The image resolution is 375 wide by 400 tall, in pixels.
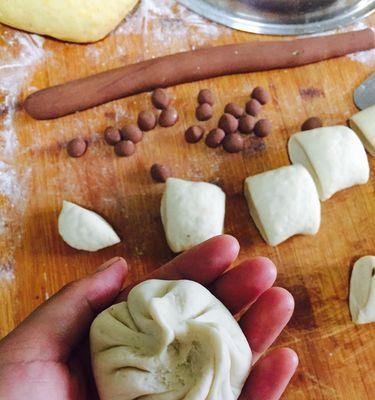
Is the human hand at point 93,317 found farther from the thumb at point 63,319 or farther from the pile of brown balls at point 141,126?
the pile of brown balls at point 141,126

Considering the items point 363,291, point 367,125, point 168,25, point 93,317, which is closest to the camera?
point 93,317

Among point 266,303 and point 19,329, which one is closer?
point 19,329

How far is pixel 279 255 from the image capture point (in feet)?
5.65

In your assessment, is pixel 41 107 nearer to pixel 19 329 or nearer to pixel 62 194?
pixel 62 194

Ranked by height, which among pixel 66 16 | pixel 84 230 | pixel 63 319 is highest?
pixel 66 16

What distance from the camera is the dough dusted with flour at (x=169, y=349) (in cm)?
117

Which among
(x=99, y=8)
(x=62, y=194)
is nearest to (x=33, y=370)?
(x=62, y=194)

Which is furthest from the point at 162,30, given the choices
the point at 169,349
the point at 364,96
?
the point at 169,349

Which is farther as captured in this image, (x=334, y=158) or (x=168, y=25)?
(x=168, y=25)

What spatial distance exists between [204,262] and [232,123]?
0.59 metres

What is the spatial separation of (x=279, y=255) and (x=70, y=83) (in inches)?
35.2

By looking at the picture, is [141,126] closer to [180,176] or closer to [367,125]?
[180,176]

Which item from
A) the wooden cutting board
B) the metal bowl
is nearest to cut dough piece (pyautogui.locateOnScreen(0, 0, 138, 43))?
the wooden cutting board

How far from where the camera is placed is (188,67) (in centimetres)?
191
